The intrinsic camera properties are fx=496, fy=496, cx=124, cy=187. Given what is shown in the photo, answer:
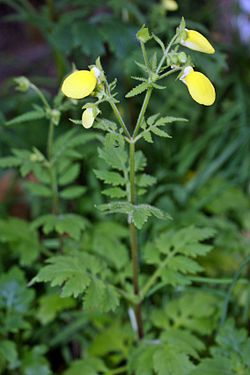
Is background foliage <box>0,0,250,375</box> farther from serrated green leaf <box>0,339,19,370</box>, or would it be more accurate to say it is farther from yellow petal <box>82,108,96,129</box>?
yellow petal <box>82,108,96,129</box>

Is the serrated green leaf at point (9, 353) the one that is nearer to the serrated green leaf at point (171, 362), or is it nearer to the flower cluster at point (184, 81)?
the serrated green leaf at point (171, 362)

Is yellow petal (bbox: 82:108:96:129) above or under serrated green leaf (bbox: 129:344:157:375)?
above

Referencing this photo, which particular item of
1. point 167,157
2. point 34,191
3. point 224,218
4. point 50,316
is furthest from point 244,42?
point 50,316

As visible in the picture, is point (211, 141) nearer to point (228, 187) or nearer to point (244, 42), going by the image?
point (228, 187)

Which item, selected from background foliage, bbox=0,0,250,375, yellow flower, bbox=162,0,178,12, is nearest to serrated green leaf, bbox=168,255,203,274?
background foliage, bbox=0,0,250,375

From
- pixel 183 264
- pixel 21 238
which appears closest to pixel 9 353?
pixel 21 238
